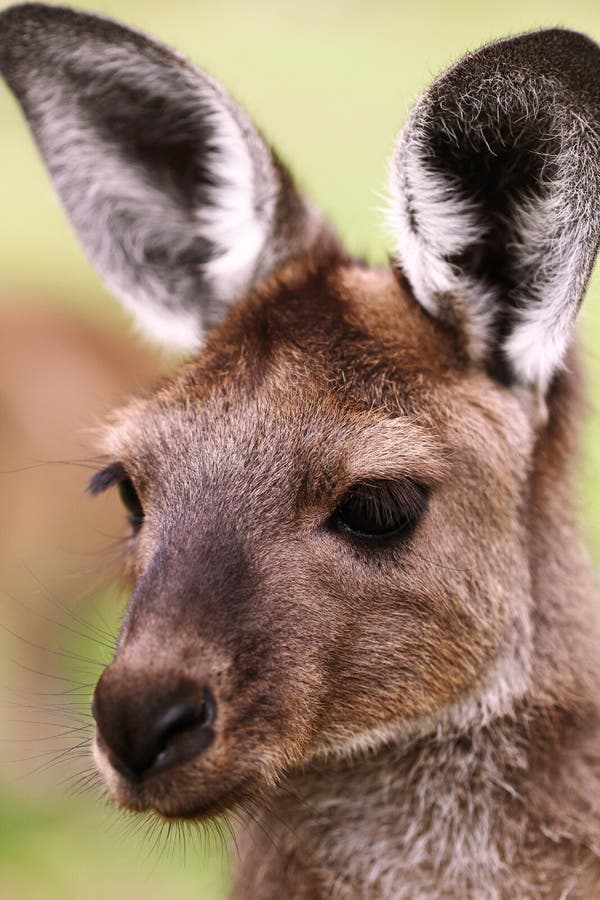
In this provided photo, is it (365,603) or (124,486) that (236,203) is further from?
(365,603)

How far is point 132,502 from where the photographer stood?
3342mm

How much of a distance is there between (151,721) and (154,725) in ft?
0.04

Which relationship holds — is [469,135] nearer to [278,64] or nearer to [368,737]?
[368,737]

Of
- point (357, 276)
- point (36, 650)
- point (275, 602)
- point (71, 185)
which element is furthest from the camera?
point (36, 650)

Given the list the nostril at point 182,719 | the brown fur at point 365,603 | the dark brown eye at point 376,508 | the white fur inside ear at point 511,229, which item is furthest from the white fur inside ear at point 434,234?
the nostril at point 182,719

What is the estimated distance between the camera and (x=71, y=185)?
13.3ft

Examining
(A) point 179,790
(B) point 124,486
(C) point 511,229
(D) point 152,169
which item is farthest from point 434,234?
(A) point 179,790

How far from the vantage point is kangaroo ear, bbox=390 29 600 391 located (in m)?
2.79

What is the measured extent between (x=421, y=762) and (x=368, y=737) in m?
0.27

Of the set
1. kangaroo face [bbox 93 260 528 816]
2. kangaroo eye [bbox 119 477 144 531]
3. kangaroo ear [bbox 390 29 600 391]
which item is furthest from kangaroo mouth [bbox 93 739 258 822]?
kangaroo ear [bbox 390 29 600 391]

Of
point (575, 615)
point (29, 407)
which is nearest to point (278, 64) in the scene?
point (29, 407)

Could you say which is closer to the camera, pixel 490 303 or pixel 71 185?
pixel 490 303

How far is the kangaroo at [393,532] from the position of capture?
2.72m

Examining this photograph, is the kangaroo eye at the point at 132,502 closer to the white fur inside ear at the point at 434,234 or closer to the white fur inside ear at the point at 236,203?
the white fur inside ear at the point at 236,203
